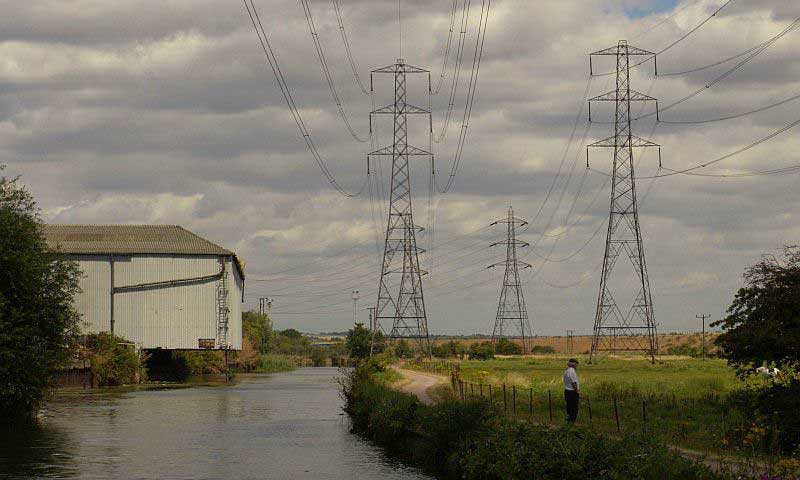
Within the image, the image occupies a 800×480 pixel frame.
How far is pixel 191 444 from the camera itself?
135 ft

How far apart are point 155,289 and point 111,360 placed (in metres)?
9.55

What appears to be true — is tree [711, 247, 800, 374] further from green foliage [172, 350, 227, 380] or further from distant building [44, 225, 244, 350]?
green foliage [172, 350, 227, 380]

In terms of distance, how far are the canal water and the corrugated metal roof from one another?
3376cm

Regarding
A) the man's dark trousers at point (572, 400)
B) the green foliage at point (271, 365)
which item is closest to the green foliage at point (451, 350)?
the green foliage at point (271, 365)

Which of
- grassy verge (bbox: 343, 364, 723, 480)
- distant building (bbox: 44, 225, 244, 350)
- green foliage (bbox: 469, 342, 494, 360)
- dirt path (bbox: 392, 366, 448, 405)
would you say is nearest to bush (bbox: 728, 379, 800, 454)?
grassy verge (bbox: 343, 364, 723, 480)

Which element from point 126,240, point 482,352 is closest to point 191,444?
point 126,240

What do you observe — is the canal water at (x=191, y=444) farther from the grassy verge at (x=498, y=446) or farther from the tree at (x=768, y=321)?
the tree at (x=768, y=321)

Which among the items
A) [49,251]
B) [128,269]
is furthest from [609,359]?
[49,251]

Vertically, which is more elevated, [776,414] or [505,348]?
[505,348]

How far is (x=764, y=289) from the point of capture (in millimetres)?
29000

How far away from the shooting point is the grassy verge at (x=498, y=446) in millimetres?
19656

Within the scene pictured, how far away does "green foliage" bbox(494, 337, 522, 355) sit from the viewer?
145m

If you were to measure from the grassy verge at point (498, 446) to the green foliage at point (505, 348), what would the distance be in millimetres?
101195

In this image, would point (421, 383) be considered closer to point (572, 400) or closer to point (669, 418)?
point (669, 418)
